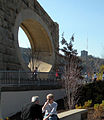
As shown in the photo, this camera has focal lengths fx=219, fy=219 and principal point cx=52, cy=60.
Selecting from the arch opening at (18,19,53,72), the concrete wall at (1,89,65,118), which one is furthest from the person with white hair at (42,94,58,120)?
the arch opening at (18,19,53,72)

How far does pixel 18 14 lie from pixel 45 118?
446 inches

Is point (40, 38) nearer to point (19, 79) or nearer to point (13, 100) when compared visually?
point (19, 79)

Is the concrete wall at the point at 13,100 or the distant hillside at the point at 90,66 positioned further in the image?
the distant hillside at the point at 90,66

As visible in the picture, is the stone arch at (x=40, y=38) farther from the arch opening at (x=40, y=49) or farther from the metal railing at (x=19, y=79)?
the metal railing at (x=19, y=79)

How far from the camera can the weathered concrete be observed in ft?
44.6

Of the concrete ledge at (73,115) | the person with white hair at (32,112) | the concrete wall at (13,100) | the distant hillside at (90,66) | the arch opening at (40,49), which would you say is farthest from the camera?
the distant hillside at (90,66)

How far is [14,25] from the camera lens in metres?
15.0

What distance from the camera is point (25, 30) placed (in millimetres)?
22078

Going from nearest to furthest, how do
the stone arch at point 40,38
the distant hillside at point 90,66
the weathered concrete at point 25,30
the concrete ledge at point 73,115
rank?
the concrete ledge at point 73,115, the weathered concrete at point 25,30, the stone arch at point 40,38, the distant hillside at point 90,66

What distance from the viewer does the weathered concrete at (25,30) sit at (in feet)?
44.6

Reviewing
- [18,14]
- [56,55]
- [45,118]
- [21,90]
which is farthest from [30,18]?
[45,118]

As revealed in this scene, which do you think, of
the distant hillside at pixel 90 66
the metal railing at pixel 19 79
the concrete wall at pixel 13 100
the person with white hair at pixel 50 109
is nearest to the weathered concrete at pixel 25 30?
the metal railing at pixel 19 79

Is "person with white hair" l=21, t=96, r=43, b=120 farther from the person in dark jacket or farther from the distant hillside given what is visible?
the distant hillside

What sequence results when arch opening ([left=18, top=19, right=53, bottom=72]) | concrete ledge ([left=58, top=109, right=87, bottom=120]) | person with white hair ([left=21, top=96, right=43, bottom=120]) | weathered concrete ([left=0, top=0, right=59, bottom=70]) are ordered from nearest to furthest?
1. person with white hair ([left=21, top=96, right=43, bottom=120])
2. concrete ledge ([left=58, top=109, right=87, bottom=120])
3. weathered concrete ([left=0, top=0, right=59, bottom=70])
4. arch opening ([left=18, top=19, right=53, bottom=72])
